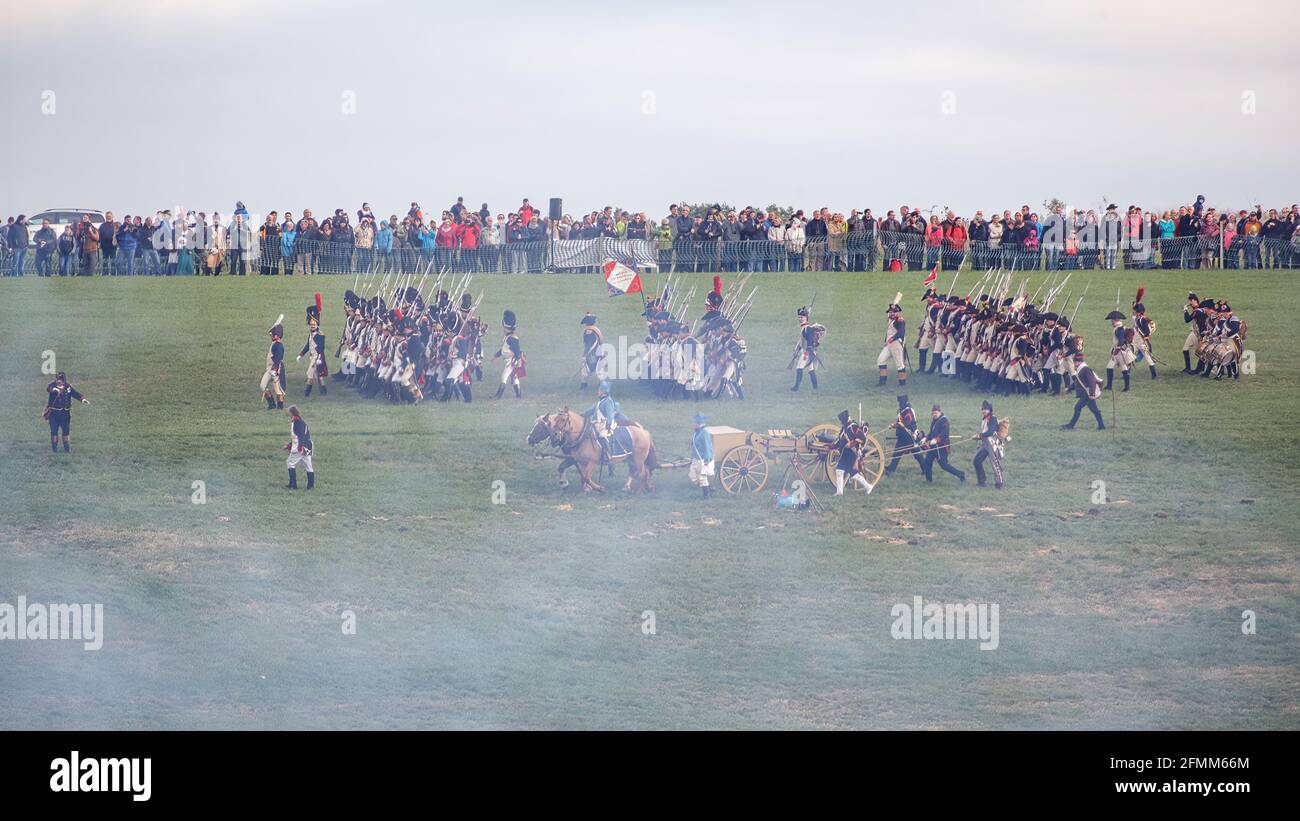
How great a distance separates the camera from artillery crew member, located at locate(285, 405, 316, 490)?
24156 mm

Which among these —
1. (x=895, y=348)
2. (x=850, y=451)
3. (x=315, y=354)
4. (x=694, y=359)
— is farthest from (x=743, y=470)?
(x=315, y=354)

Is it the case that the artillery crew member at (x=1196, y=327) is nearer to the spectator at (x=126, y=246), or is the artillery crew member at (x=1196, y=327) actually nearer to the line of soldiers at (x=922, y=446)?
the line of soldiers at (x=922, y=446)

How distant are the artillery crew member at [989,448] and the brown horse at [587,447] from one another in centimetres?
526

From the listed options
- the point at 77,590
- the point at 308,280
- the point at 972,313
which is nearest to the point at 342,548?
the point at 77,590

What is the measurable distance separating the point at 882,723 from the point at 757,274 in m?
31.5

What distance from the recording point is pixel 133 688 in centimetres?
1772

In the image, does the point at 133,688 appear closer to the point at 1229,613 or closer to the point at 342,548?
the point at 342,548

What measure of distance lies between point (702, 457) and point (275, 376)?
10.8m

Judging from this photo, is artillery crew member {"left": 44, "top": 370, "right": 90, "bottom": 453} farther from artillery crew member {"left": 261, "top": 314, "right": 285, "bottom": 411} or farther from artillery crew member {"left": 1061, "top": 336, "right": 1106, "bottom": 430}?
artillery crew member {"left": 1061, "top": 336, "right": 1106, "bottom": 430}

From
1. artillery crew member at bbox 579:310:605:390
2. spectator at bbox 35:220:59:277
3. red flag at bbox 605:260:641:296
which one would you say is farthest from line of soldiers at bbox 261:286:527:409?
spectator at bbox 35:220:59:277

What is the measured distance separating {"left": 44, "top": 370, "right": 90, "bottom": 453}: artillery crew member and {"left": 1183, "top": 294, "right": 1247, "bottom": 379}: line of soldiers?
22.9 meters

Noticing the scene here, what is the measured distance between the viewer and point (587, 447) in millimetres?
24797

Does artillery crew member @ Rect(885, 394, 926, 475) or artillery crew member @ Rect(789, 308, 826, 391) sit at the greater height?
artillery crew member @ Rect(789, 308, 826, 391)

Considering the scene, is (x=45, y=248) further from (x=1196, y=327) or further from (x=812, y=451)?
(x=1196, y=327)
